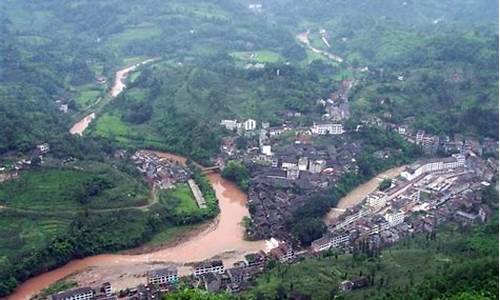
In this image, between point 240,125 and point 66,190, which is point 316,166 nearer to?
point 240,125

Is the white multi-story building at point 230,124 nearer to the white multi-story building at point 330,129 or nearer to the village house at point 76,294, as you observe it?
the white multi-story building at point 330,129

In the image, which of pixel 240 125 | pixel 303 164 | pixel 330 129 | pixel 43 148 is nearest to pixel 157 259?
pixel 43 148

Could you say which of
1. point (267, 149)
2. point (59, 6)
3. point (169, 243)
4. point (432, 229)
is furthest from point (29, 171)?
point (59, 6)

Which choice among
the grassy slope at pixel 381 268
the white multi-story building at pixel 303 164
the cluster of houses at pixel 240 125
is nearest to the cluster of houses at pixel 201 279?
the grassy slope at pixel 381 268

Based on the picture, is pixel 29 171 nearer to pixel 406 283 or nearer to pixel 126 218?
pixel 126 218

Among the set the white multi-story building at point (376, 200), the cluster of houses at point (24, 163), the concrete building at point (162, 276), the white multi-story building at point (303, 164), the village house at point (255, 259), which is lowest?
the concrete building at point (162, 276)

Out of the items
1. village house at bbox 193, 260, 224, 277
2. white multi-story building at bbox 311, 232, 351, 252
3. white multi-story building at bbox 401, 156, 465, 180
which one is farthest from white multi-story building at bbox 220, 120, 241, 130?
village house at bbox 193, 260, 224, 277

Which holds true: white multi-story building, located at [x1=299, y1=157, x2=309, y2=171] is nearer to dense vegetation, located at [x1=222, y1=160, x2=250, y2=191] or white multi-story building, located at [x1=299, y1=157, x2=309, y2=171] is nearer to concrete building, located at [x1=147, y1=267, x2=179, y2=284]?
dense vegetation, located at [x1=222, y1=160, x2=250, y2=191]

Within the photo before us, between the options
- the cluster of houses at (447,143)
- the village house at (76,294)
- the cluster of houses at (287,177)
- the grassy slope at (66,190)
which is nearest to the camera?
the village house at (76,294)
